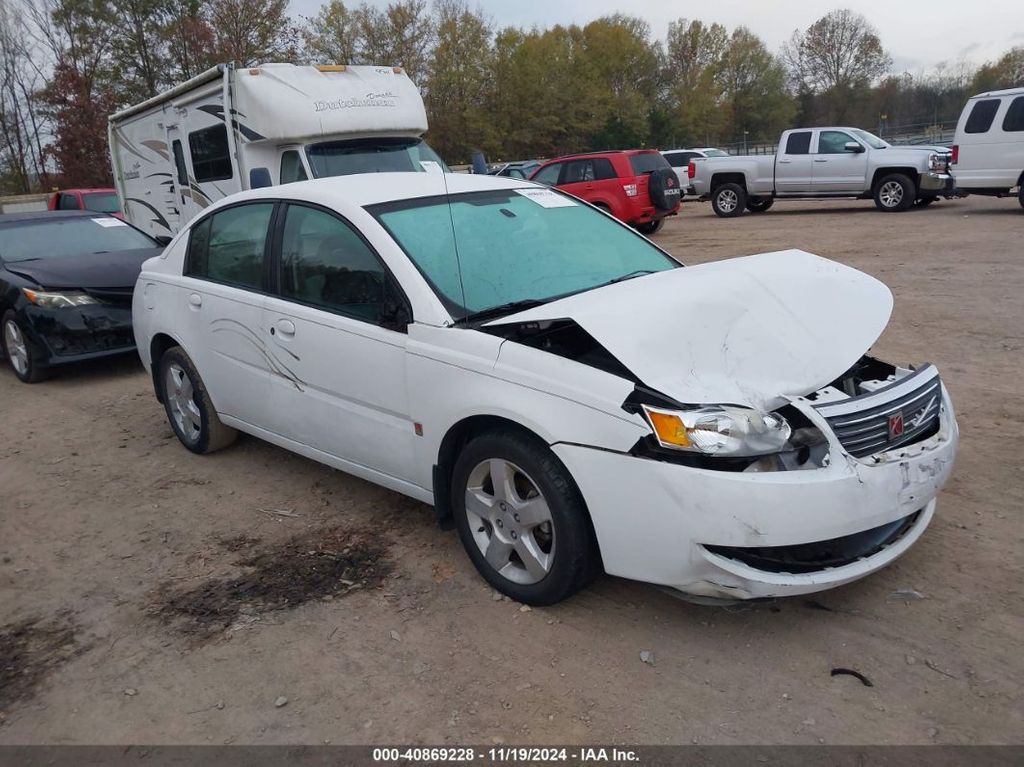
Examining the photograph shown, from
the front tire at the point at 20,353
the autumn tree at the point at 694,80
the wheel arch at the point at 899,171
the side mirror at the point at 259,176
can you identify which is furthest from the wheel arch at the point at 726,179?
the autumn tree at the point at 694,80

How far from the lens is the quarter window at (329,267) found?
12.6 ft

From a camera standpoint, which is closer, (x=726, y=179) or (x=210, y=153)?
(x=210, y=153)

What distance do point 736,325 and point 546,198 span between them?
1662mm

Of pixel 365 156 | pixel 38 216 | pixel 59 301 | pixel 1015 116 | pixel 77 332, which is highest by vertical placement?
pixel 1015 116

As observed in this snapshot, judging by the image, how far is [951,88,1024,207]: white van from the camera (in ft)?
47.1

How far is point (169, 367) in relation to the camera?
5.36m

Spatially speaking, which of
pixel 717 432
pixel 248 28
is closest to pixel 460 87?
pixel 248 28

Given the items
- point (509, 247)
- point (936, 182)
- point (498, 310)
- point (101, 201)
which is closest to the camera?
point (498, 310)

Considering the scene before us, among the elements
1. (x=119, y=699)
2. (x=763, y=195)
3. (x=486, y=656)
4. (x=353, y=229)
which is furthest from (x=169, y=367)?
(x=763, y=195)

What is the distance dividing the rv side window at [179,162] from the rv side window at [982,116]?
13.2 m

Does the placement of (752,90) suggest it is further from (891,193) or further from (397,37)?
(891,193)

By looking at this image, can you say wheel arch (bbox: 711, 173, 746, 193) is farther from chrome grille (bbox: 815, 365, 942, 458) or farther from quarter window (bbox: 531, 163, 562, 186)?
chrome grille (bbox: 815, 365, 942, 458)

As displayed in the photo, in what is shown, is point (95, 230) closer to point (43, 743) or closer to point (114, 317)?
point (114, 317)

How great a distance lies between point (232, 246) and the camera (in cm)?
478
